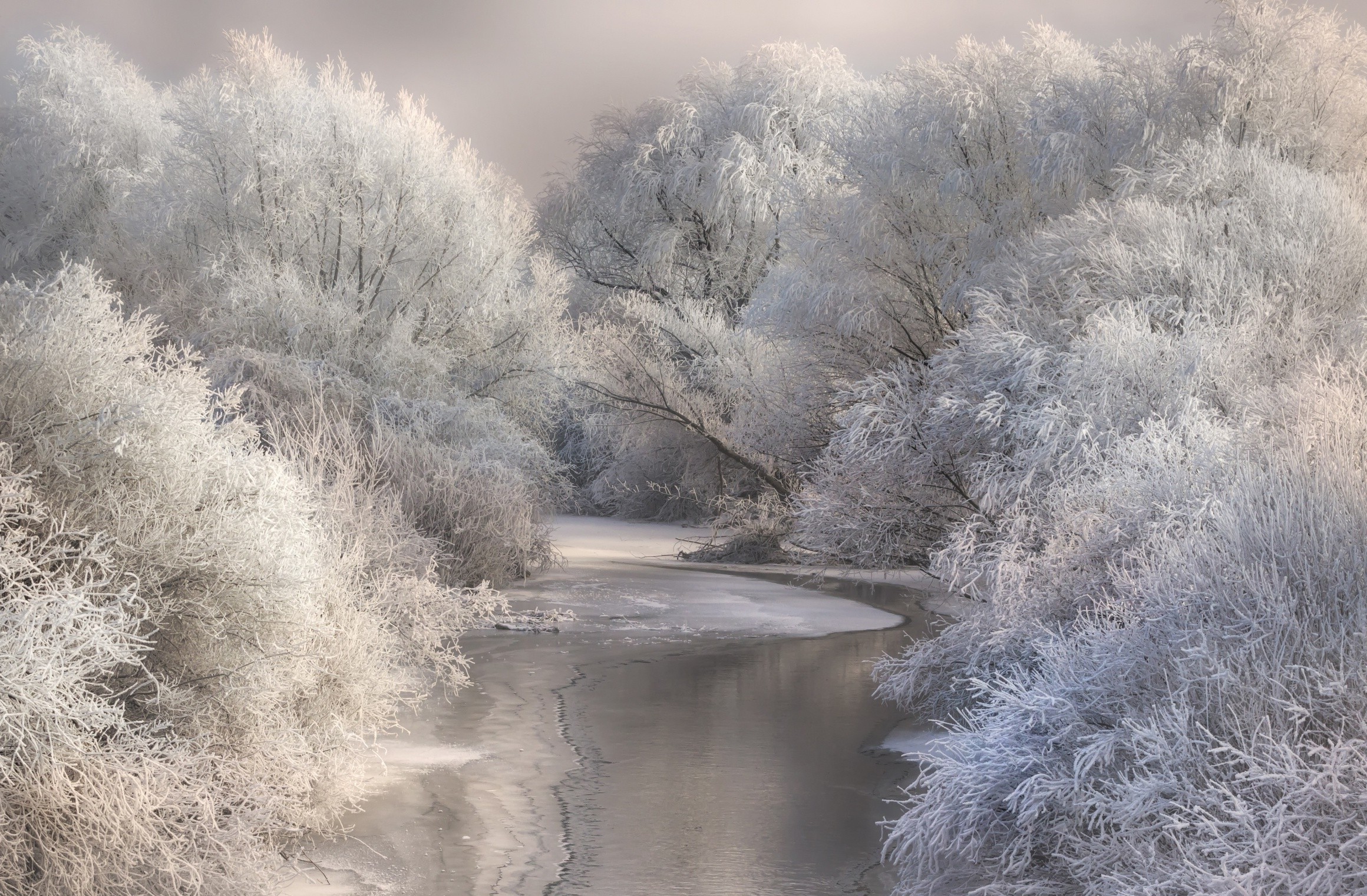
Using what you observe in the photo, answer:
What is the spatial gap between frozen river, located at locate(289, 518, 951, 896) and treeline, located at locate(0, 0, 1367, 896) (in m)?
0.44

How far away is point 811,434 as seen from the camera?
1484cm

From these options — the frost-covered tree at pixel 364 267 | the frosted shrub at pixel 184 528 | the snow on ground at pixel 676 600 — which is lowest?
the snow on ground at pixel 676 600

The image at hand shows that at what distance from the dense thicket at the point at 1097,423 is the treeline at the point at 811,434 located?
1.4 inches

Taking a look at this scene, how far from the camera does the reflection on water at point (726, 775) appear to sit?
5.96 metres

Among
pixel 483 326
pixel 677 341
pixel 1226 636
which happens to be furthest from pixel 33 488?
pixel 677 341

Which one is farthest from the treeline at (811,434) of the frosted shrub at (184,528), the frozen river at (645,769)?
the frozen river at (645,769)

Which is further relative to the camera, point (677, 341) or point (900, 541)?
point (677, 341)

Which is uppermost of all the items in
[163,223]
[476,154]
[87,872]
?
[476,154]

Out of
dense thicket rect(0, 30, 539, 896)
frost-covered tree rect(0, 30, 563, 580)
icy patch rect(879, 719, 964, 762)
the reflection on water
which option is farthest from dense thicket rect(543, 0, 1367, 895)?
dense thicket rect(0, 30, 539, 896)

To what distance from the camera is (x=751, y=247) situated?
83.8 ft

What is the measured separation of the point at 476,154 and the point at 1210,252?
11679 mm

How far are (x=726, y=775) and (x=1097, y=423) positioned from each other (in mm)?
3466

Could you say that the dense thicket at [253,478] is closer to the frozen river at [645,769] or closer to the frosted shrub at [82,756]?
the frosted shrub at [82,756]

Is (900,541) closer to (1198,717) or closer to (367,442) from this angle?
(1198,717)
